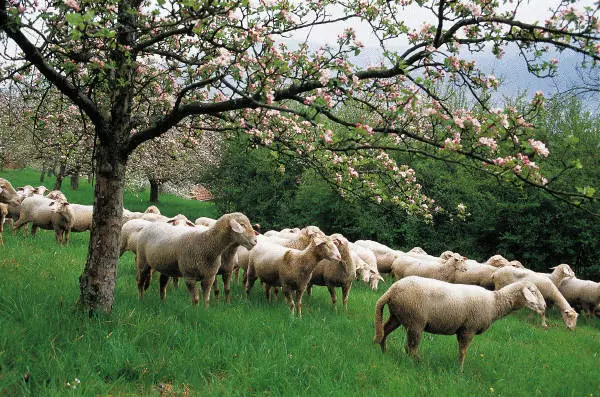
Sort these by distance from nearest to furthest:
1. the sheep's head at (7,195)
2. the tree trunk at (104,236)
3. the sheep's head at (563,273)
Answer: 1. the tree trunk at (104,236)
2. the sheep's head at (563,273)
3. the sheep's head at (7,195)

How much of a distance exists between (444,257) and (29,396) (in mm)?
10291

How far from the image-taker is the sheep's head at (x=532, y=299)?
600 cm

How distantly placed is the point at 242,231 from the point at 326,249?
5.19 feet

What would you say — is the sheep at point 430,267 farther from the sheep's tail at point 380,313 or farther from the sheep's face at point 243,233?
the sheep's face at point 243,233

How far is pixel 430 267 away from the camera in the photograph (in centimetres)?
1180

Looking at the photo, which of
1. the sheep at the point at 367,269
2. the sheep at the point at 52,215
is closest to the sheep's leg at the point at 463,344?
the sheep at the point at 367,269

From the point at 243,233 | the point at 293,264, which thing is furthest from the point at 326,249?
the point at 243,233

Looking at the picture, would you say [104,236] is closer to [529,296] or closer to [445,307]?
[445,307]

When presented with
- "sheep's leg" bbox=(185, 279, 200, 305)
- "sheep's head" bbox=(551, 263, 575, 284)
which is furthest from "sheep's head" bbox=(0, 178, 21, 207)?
"sheep's head" bbox=(551, 263, 575, 284)

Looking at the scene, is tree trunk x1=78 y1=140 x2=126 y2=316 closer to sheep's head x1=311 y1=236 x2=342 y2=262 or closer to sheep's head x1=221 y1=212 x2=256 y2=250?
sheep's head x1=221 y1=212 x2=256 y2=250

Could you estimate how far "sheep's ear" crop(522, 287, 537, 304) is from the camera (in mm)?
6026

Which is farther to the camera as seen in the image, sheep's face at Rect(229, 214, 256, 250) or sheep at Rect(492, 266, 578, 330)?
sheep at Rect(492, 266, 578, 330)

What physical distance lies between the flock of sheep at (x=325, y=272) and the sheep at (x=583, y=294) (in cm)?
2

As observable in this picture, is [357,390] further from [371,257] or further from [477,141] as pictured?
[371,257]
